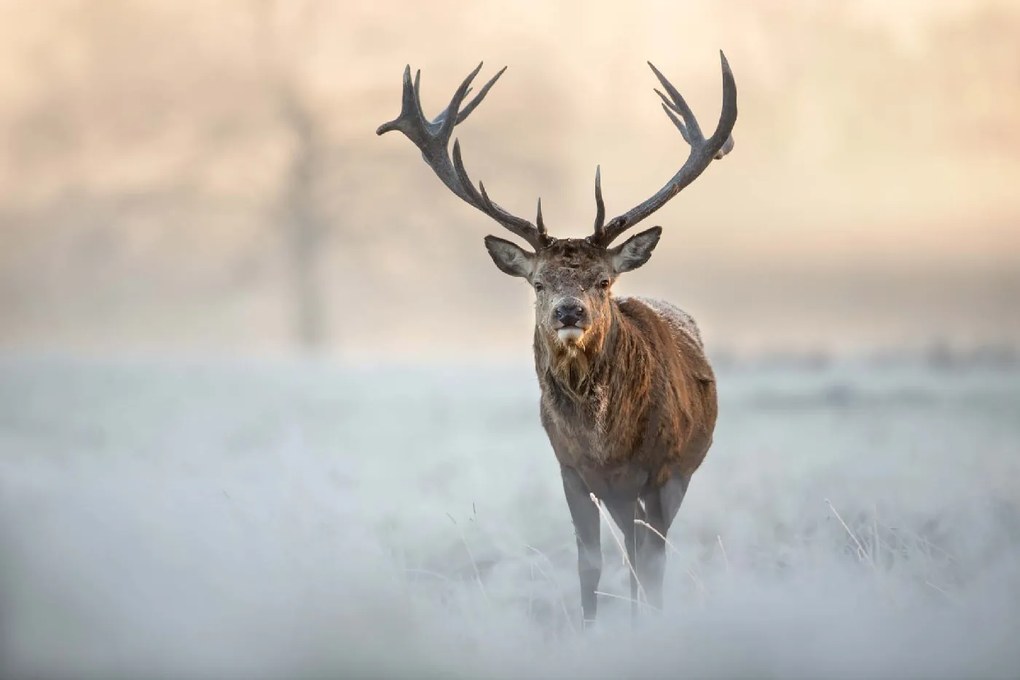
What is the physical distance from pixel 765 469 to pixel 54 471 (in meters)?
7.09

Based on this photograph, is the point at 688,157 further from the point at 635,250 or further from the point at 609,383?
the point at 609,383

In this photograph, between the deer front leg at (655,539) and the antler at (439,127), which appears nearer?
the deer front leg at (655,539)

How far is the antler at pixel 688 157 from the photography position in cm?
844

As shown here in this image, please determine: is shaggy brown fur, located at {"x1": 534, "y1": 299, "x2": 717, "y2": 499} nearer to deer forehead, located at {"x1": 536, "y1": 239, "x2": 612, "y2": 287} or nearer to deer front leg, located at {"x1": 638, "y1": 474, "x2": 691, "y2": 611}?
deer front leg, located at {"x1": 638, "y1": 474, "x2": 691, "y2": 611}

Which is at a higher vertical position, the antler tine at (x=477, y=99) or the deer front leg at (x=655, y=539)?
the antler tine at (x=477, y=99)

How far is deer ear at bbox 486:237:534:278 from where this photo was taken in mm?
8500

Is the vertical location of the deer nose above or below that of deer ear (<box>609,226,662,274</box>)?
below

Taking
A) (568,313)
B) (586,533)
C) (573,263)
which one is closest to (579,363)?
(568,313)

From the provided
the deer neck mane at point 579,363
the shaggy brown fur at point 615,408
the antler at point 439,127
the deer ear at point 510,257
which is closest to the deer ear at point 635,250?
the shaggy brown fur at point 615,408

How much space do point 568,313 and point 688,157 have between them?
6.23 ft

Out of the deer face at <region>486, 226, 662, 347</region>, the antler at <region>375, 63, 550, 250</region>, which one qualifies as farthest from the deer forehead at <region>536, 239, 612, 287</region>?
the antler at <region>375, 63, 550, 250</region>

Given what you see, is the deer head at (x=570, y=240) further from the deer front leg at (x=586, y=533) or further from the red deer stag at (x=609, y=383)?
the deer front leg at (x=586, y=533)

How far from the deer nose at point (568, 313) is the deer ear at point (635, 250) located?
75 cm

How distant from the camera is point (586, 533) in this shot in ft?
27.6
